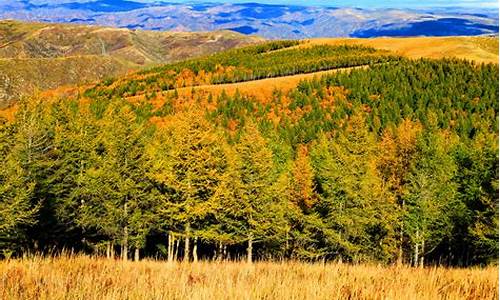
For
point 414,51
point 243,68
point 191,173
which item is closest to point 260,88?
point 243,68

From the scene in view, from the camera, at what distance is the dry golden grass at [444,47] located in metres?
134

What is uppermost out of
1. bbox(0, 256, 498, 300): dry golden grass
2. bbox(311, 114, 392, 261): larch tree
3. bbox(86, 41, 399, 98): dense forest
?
bbox(86, 41, 399, 98): dense forest

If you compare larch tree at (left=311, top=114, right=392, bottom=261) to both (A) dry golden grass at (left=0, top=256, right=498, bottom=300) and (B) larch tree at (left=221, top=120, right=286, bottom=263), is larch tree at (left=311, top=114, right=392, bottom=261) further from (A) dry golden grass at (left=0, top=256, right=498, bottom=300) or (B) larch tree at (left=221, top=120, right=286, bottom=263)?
(A) dry golden grass at (left=0, top=256, right=498, bottom=300)

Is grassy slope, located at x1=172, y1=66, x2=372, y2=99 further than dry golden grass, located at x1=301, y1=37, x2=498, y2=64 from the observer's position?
No

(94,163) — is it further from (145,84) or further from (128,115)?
(145,84)

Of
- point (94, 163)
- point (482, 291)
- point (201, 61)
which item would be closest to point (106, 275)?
point (482, 291)

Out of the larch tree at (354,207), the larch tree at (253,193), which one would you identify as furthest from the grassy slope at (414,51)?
the larch tree at (253,193)

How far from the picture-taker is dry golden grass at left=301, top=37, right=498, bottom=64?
133750 mm

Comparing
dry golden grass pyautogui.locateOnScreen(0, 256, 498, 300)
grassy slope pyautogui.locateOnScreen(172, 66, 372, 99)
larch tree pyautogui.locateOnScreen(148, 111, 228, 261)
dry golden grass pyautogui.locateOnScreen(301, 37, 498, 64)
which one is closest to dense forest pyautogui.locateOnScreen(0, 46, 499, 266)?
larch tree pyautogui.locateOnScreen(148, 111, 228, 261)

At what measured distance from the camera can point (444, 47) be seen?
146750 mm

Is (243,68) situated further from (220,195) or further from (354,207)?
(220,195)

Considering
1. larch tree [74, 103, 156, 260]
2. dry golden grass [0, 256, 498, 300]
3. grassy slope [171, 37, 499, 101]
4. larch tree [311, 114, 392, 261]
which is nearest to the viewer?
dry golden grass [0, 256, 498, 300]

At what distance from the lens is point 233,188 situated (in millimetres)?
36188

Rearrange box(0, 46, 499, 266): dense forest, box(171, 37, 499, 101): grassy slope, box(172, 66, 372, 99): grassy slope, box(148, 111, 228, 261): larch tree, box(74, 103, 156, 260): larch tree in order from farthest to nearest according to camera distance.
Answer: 1. box(171, 37, 499, 101): grassy slope
2. box(172, 66, 372, 99): grassy slope
3. box(74, 103, 156, 260): larch tree
4. box(0, 46, 499, 266): dense forest
5. box(148, 111, 228, 261): larch tree
